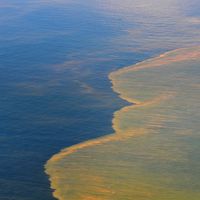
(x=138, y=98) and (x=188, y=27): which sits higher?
(x=188, y=27)

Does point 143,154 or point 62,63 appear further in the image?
point 62,63

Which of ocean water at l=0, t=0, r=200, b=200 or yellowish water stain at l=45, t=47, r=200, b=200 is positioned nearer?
yellowish water stain at l=45, t=47, r=200, b=200

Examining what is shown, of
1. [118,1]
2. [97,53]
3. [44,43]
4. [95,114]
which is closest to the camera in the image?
[95,114]

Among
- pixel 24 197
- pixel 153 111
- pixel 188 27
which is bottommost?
pixel 24 197

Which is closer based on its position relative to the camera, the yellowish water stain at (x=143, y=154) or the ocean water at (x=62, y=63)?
the yellowish water stain at (x=143, y=154)

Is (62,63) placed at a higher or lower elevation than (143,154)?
higher

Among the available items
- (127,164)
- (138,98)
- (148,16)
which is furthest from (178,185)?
(148,16)

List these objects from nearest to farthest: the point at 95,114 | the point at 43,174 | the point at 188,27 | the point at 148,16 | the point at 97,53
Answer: the point at 43,174, the point at 95,114, the point at 97,53, the point at 188,27, the point at 148,16

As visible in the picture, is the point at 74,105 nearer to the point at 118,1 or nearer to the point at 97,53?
the point at 97,53
